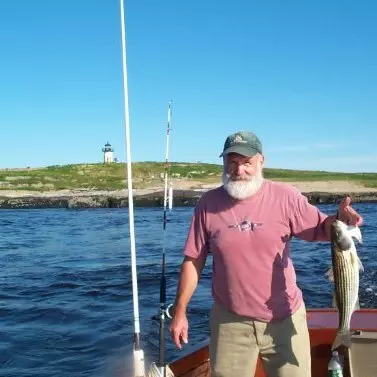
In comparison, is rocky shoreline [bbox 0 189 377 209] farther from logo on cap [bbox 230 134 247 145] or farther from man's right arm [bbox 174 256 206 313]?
logo on cap [bbox 230 134 247 145]

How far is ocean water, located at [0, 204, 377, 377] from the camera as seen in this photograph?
10.4 meters

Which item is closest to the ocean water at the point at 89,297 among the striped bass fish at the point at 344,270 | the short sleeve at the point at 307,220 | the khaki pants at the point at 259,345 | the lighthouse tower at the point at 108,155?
the khaki pants at the point at 259,345

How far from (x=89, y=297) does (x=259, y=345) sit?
11.2 meters

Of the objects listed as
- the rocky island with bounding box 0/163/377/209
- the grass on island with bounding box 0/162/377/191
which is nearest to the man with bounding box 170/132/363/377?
the rocky island with bounding box 0/163/377/209

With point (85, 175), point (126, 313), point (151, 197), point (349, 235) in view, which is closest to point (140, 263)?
point (126, 313)

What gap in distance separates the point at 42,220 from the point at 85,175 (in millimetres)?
49735

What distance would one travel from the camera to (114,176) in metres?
91.4

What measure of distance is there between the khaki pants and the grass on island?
67993mm

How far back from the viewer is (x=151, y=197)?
210 feet

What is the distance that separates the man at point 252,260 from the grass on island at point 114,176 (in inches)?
2677

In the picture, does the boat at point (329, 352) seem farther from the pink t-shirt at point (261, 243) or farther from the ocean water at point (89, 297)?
the ocean water at point (89, 297)

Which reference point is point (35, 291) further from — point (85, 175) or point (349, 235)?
point (85, 175)

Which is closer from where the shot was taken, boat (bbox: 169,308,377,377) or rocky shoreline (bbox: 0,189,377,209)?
boat (bbox: 169,308,377,377)

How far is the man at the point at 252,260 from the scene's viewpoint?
4414mm
